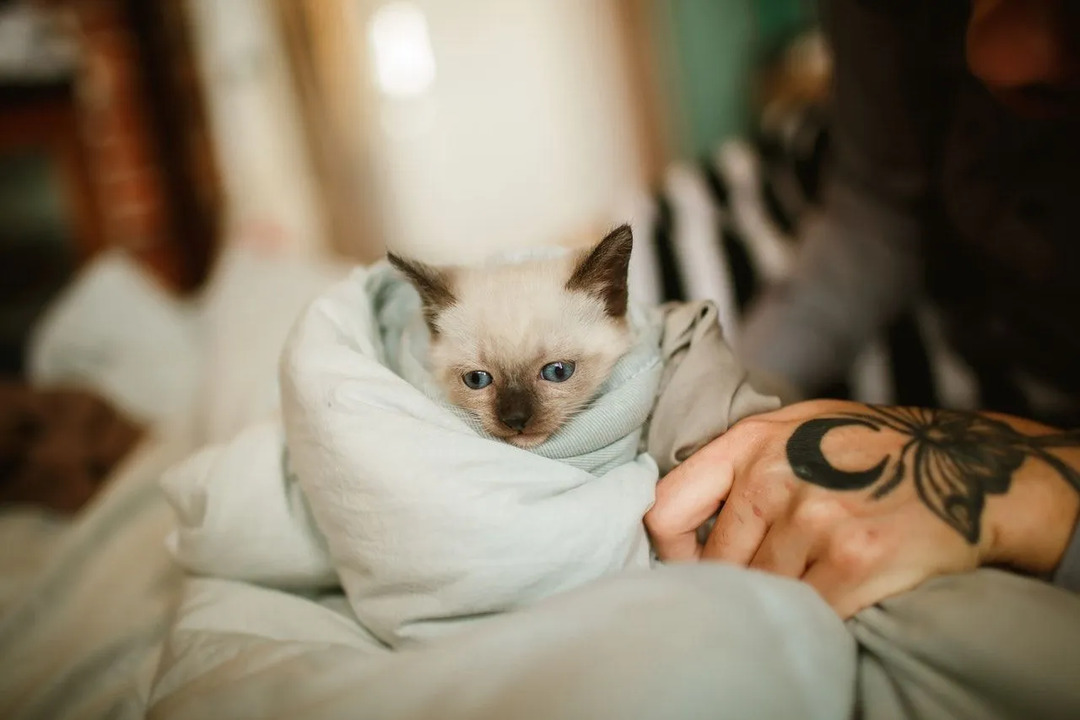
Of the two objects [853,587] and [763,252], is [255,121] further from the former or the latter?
[853,587]

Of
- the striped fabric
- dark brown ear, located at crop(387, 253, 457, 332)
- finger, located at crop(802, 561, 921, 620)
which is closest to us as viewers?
finger, located at crop(802, 561, 921, 620)

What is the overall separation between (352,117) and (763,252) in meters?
2.15

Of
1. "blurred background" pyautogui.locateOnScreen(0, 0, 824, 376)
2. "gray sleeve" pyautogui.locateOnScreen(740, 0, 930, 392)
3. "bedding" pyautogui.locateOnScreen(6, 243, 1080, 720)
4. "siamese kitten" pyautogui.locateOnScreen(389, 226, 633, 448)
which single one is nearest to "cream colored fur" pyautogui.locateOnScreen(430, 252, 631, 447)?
"siamese kitten" pyautogui.locateOnScreen(389, 226, 633, 448)

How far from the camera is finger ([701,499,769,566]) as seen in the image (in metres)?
0.65

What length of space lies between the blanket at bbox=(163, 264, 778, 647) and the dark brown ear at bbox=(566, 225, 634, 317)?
0.18 feet

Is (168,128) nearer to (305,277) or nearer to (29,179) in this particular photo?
(29,179)

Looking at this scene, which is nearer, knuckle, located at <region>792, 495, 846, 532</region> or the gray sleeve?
knuckle, located at <region>792, 495, 846, 532</region>

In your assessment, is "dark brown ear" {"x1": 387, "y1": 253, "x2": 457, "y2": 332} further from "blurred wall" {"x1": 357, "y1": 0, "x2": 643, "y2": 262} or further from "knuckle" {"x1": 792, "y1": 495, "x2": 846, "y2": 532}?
"blurred wall" {"x1": 357, "y1": 0, "x2": 643, "y2": 262}

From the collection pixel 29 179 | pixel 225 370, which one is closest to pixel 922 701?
pixel 225 370

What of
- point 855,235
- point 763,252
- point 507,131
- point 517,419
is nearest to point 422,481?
point 517,419

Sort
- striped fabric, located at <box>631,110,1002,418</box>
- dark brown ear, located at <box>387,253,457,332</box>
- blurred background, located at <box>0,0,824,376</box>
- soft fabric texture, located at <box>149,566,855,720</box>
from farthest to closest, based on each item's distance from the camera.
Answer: blurred background, located at <box>0,0,824,376</box>, striped fabric, located at <box>631,110,1002,418</box>, dark brown ear, located at <box>387,253,457,332</box>, soft fabric texture, located at <box>149,566,855,720</box>

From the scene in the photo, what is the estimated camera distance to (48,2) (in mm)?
2486

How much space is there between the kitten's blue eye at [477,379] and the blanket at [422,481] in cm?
6

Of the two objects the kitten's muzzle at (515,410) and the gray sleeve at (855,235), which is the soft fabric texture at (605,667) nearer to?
the kitten's muzzle at (515,410)
